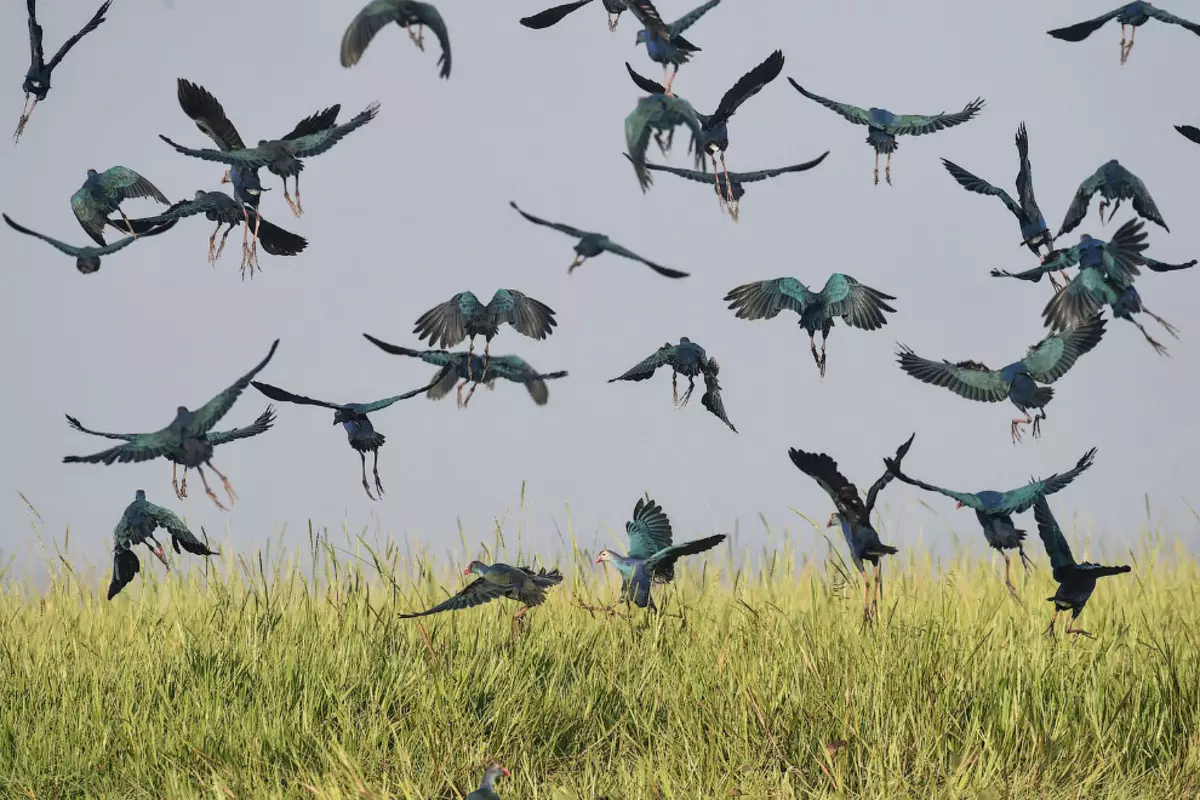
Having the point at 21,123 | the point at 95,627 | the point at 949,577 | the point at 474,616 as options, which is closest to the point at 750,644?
the point at 474,616

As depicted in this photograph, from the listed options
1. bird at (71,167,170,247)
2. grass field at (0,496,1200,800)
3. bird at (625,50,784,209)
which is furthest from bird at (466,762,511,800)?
bird at (71,167,170,247)

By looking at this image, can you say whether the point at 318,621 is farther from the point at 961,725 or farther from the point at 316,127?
the point at 961,725

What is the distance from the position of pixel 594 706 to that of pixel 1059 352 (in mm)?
2824

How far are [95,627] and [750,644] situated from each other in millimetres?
3758

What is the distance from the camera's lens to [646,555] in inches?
253

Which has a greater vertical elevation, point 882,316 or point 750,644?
point 882,316

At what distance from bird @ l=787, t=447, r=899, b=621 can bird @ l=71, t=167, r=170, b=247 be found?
3.93 metres

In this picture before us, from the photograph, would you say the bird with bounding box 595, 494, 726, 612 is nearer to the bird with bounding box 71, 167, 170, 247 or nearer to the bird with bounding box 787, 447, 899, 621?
the bird with bounding box 787, 447, 899, 621

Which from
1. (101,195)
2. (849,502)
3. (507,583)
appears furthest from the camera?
(101,195)


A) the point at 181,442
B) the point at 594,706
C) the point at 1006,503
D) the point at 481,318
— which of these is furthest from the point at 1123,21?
the point at 181,442

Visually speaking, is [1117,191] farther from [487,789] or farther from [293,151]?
[487,789]

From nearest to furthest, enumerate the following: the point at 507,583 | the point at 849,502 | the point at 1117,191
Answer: the point at 849,502
the point at 507,583
the point at 1117,191

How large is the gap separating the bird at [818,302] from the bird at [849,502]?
1.05 metres

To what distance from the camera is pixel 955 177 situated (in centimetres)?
753
